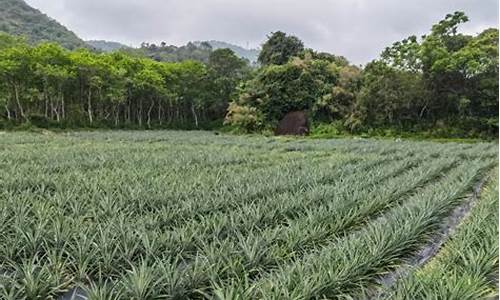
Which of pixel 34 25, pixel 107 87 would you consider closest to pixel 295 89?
pixel 107 87

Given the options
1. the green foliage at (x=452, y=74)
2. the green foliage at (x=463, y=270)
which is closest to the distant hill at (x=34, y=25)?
the green foliage at (x=452, y=74)

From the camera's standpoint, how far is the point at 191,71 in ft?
136

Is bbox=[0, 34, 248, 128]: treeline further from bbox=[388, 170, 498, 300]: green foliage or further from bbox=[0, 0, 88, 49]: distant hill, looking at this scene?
bbox=[0, 0, 88, 49]: distant hill

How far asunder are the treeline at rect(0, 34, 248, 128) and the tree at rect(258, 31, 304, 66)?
3909 millimetres

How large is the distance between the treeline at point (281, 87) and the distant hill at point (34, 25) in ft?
108

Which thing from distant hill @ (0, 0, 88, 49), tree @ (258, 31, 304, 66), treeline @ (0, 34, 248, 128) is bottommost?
treeline @ (0, 34, 248, 128)

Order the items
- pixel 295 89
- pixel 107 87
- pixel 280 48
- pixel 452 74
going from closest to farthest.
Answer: pixel 452 74, pixel 107 87, pixel 295 89, pixel 280 48

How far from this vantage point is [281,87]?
117 ft

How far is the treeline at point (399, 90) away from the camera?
28.1 metres

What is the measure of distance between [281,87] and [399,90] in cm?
975

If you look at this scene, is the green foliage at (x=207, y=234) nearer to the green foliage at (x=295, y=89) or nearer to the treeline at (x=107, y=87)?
the treeline at (x=107, y=87)

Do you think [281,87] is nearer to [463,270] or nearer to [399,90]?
[399,90]

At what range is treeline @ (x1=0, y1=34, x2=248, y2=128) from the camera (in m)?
31.5

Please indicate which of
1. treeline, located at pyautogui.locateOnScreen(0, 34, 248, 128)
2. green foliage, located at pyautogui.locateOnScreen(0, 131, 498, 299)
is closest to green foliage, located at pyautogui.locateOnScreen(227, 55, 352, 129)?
treeline, located at pyautogui.locateOnScreen(0, 34, 248, 128)
